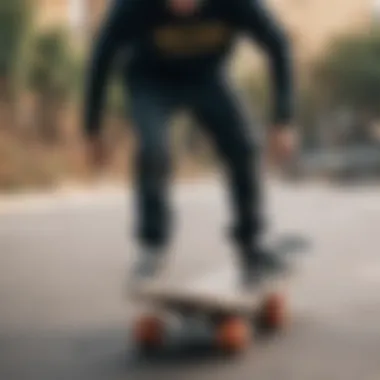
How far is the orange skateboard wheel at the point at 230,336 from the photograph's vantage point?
1.10 m

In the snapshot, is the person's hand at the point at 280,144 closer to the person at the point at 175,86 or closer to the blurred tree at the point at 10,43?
the person at the point at 175,86

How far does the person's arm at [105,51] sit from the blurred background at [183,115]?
0.10ft

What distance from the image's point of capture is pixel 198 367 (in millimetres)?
1067

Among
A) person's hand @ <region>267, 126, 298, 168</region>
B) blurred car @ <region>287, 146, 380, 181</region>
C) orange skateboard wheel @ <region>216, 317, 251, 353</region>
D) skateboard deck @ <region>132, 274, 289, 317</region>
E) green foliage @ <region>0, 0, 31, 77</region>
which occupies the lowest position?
orange skateboard wheel @ <region>216, 317, 251, 353</region>

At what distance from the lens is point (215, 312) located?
1120mm

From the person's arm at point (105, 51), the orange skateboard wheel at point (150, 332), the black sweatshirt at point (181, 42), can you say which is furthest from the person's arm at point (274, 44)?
the orange skateboard wheel at point (150, 332)

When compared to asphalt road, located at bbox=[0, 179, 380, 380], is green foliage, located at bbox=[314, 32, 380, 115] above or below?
above

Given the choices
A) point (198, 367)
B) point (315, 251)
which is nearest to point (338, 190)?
point (315, 251)

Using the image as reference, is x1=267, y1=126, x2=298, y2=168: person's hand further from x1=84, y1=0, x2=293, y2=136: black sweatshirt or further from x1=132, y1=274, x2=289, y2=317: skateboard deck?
x1=132, y1=274, x2=289, y2=317: skateboard deck

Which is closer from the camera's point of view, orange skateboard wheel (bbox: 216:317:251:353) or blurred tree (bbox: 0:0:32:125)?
orange skateboard wheel (bbox: 216:317:251:353)

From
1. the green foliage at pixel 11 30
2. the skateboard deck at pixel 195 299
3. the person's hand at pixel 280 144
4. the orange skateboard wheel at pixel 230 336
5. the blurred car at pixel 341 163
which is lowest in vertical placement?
the orange skateboard wheel at pixel 230 336

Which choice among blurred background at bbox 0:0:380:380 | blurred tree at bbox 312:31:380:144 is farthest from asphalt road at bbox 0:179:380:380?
blurred tree at bbox 312:31:380:144

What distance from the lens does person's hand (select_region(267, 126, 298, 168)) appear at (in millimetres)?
1098

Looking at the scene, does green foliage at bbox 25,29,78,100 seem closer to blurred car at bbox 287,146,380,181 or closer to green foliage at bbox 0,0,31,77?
green foliage at bbox 0,0,31,77
